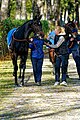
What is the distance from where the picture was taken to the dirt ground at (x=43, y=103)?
35.2ft

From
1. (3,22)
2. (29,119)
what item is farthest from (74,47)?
(3,22)

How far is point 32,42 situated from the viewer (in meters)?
16.0

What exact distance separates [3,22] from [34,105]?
16.7 meters

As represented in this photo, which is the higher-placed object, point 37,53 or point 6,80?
point 37,53

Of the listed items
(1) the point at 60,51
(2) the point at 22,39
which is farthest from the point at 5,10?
(2) the point at 22,39

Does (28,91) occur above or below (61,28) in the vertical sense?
below

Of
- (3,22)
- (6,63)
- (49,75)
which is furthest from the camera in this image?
(3,22)

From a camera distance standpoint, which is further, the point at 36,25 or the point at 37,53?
the point at 37,53

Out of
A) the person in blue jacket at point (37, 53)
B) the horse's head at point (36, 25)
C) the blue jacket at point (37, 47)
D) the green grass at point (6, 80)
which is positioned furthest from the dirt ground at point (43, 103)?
the horse's head at point (36, 25)

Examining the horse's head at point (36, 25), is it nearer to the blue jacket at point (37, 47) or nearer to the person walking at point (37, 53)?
the person walking at point (37, 53)

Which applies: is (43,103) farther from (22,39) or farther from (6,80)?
(6,80)

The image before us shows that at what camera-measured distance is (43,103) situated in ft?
40.9

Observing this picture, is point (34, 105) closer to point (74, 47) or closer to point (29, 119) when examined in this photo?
point (29, 119)

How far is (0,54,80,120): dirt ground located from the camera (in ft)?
35.2
